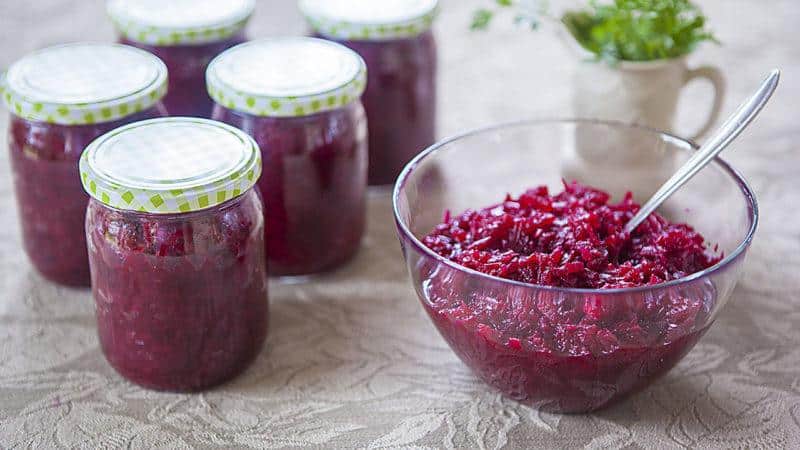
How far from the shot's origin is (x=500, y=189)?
5.60 feet

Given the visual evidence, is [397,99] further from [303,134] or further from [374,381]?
[374,381]

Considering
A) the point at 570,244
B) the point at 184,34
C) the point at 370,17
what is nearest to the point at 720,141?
the point at 570,244

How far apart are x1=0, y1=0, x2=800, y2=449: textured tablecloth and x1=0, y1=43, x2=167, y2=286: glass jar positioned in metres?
0.09

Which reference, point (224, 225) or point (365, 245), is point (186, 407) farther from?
point (365, 245)

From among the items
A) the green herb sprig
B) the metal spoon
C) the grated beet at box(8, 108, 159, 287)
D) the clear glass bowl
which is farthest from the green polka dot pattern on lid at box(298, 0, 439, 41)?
the metal spoon

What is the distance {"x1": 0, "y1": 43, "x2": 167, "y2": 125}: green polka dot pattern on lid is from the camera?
4.57 ft

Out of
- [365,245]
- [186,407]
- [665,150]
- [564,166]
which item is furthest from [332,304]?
[665,150]

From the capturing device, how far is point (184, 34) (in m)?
1.65

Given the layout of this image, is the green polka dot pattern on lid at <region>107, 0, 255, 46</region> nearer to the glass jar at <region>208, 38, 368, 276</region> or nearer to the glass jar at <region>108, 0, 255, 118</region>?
the glass jar at <region>108, 0, 255, 118</region>

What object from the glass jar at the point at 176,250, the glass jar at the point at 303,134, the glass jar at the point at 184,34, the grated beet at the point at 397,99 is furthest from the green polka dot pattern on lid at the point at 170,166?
the grated beet at the point at 397,99

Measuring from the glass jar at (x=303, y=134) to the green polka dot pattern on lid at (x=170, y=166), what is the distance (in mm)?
109

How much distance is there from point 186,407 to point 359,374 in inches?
9.2

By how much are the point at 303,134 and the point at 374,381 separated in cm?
37

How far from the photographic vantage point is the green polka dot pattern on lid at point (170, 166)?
47.5 inches
